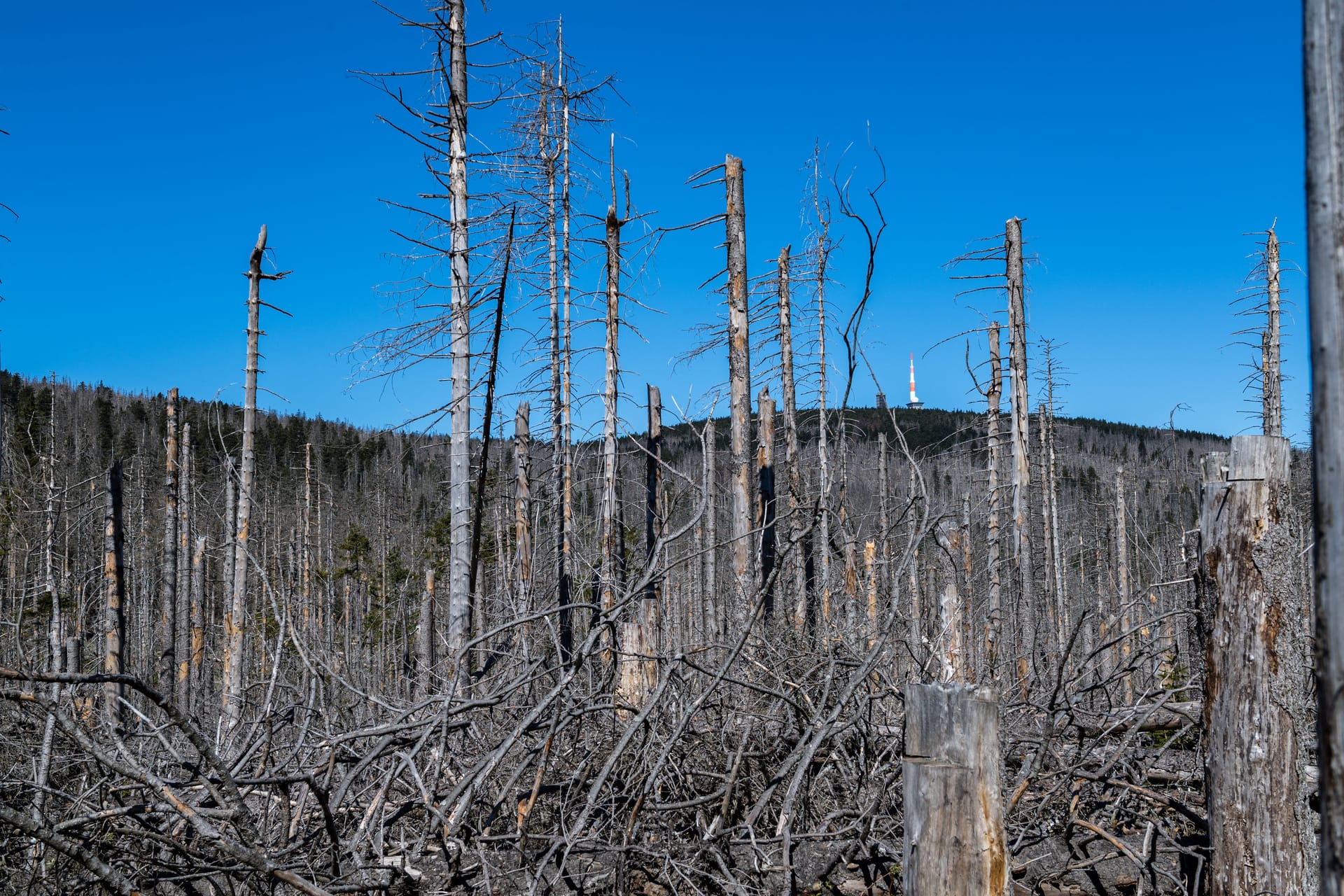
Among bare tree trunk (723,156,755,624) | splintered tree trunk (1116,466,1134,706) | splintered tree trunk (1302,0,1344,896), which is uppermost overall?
bare tree trunk (723,156,755,624)

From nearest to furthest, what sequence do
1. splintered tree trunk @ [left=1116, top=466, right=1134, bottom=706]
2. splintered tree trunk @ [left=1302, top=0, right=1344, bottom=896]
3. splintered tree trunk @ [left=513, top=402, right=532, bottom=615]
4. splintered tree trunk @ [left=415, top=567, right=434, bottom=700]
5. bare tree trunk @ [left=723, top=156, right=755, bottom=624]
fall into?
A: splintered tree trunk @ [left=1302, top=0, right=1344, bottom=896], splintered tree trunk @ [left=415, top=567, right=434, bottom=700], splintered tree trunk @ [left=1116, top=466, right=1134, bottom=706], bare tree trunk @ [left=723, top=156, right=755, bottom=624], splintered tree trunk @ [left=513, top=402, right=532, bottom=615]

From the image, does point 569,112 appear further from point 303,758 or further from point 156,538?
point 156,538

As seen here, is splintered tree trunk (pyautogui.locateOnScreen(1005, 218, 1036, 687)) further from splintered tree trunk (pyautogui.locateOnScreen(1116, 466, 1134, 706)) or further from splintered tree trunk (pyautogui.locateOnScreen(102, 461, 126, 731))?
splintered tree trunk (pyautogui.locateOnScreen(102, 461, 126, 731))

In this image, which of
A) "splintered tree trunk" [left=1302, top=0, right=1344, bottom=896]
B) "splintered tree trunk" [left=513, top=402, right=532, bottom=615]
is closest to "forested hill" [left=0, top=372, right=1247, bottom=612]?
"splintered tree trunk" [left=513, top=402, right=532, bottom=615]

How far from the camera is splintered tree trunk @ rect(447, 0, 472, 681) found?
9.55 m

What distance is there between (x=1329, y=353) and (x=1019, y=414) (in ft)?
50.2

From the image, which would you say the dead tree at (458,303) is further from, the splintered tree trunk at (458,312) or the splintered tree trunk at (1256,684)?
the splintered tree trunk at (1256,684)

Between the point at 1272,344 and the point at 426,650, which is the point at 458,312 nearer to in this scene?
the point at 426,650

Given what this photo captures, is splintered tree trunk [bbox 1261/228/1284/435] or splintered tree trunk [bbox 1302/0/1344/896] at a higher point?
splintered tree trunk [bbox 1261/228/1284/435]

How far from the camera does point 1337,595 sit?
1217 mm

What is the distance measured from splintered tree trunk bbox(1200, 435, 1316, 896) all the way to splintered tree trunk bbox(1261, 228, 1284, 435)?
20647 mm

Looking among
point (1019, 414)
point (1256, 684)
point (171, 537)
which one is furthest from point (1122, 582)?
point (171, 537)

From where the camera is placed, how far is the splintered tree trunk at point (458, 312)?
9.55 metres

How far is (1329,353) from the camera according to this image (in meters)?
1.21
